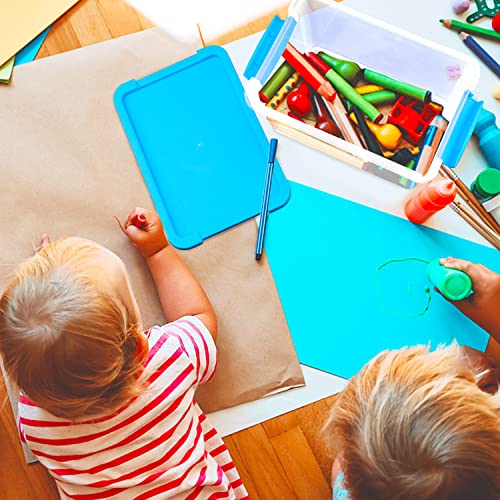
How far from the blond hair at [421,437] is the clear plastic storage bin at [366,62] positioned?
307mm

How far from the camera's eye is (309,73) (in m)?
0.74

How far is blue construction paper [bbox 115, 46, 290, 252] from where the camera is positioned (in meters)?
0.75

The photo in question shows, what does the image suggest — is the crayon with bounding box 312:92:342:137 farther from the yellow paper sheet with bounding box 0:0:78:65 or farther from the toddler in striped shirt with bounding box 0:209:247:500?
the yellow paper sheet with bounding box 0:0:78:65

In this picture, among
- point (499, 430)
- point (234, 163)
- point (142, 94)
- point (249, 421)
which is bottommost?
point (249, 421)

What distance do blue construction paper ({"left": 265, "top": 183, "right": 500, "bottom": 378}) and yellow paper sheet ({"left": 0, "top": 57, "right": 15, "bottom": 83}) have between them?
0.40 m

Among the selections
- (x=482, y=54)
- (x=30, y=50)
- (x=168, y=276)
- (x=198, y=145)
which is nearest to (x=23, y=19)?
(x=30, y=50)

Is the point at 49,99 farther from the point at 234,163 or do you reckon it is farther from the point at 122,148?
the point at 234,163

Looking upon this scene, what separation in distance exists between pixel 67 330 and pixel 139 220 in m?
0.25

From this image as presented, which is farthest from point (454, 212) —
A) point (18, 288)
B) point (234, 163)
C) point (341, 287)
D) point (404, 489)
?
point (18, 288)

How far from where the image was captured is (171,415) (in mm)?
624

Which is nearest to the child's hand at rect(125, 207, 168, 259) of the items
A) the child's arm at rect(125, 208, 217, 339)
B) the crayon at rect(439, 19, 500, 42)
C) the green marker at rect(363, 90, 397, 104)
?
the child's arm at rect(125, 208, 217, 339)

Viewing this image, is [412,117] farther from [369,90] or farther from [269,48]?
[269,48]

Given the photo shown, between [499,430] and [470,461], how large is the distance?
4 centimetres

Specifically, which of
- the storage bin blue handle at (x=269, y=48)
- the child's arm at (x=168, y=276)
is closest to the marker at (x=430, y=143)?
the storage bin blue handle at (x=269, y=48)
